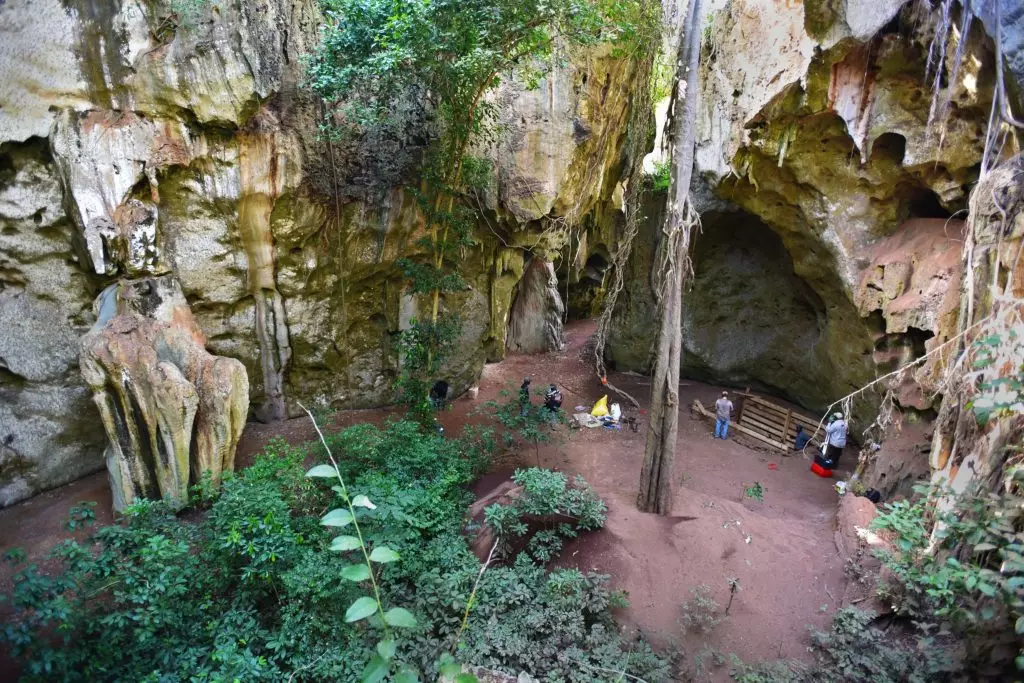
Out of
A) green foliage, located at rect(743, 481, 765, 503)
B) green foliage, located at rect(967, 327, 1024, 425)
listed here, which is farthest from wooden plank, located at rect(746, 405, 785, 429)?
green foliage, located at rect(967, 327, 1024, 425)

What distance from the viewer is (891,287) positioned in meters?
8.30

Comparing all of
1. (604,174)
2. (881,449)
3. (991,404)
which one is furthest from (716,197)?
(991,404)

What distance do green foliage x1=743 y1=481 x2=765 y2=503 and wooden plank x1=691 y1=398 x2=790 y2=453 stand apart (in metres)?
1.91

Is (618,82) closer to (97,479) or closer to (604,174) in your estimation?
(604,174)

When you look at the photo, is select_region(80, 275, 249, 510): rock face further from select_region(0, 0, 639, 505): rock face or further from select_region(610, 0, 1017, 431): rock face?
select_region(610, 0, 1017, 431): rock face

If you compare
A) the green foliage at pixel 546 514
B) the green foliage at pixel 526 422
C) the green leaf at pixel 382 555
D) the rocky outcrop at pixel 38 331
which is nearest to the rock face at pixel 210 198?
the rocky outcrop at pixel 38 331

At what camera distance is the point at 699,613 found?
569 centimetres

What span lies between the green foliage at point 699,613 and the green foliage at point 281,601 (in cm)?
72

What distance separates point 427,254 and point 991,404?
8.30m

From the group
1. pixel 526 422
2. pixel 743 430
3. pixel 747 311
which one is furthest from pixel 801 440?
pixel 526 422

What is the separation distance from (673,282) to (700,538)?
3.17 metres

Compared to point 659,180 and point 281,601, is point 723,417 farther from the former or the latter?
point 281,601

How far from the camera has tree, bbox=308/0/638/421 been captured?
6840mm

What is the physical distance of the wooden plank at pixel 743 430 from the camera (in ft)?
33.1
